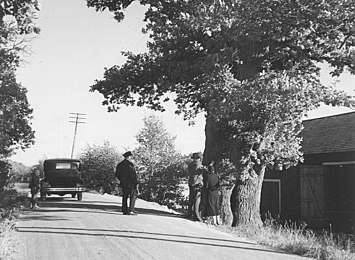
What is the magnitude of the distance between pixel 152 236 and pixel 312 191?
579 inches

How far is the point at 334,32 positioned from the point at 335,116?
40.4 feet

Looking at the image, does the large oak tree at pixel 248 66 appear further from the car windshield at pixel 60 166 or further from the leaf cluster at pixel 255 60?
the car windshield at pixel 60 166

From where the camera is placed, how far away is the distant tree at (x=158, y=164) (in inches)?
1436

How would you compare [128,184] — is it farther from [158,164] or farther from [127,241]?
[158,164]

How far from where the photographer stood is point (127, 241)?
394 inches

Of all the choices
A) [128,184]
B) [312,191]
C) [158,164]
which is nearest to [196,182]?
[128,184]

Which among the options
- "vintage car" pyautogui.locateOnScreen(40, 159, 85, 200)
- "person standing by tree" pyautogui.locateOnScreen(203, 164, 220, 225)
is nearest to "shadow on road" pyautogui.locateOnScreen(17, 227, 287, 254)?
"person standing by tree" pyautogui.locateOnScreen(203, 164, 220, 225)

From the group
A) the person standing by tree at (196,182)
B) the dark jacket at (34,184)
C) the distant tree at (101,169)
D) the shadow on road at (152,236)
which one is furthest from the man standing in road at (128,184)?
the distant tree at (101,169)

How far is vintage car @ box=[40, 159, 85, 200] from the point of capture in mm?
26469

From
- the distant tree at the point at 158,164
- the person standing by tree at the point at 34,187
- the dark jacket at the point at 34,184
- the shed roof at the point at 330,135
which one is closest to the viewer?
the person standing by tree at the point at 34,187

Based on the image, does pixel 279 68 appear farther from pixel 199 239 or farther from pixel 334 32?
pixel 199 239

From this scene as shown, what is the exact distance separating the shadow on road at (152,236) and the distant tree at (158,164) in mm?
24458

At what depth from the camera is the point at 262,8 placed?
47.0 feet

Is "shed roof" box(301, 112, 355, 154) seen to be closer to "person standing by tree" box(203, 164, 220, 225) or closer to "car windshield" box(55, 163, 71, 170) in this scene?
"person standing by tree" box(203, 164, 220, 225)
